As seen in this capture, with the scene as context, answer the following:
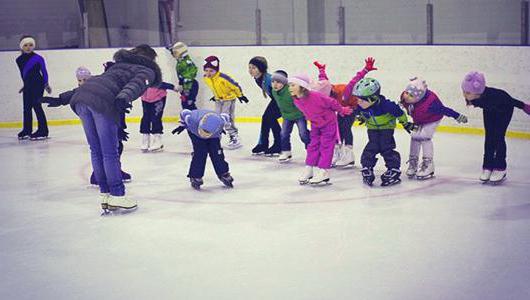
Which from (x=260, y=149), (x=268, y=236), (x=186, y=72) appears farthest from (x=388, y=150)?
(x=186, y=72)

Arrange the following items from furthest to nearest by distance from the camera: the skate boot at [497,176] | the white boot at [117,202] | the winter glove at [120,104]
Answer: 1. the skate boot at [497,176]
2. the white boot at [117,202]
3. the winter glove at [120,104]

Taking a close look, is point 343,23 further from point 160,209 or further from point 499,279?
point 499,279

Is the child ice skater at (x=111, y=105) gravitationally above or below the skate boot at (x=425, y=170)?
above

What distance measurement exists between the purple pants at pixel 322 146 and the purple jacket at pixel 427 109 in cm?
72

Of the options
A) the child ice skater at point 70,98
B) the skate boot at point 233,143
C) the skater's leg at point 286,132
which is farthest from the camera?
the skate boot at point 233,143

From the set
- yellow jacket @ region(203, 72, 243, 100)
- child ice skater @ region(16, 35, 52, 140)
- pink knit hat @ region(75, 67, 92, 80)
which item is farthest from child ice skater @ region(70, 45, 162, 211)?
child ice skater @ region(16, 35, 52, 140)

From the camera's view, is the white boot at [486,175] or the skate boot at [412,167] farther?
the skate boot at [412,167]

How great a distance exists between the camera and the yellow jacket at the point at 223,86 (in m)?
9.94

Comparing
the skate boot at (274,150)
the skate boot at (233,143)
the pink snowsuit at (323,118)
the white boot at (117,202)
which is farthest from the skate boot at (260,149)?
the white boot at (117,202)

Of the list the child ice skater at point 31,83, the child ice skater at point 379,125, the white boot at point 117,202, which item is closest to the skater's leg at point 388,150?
the child ice skater at point 379,125

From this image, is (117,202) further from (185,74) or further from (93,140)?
(185,74)

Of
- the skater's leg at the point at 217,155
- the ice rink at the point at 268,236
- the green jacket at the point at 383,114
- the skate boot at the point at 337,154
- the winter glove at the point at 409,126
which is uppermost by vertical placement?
the green jacket at the point at 383,114

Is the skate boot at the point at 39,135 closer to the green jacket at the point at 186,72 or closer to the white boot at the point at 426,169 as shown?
the green jacket at the point at 186,72

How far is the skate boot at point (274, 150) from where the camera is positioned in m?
9.45
